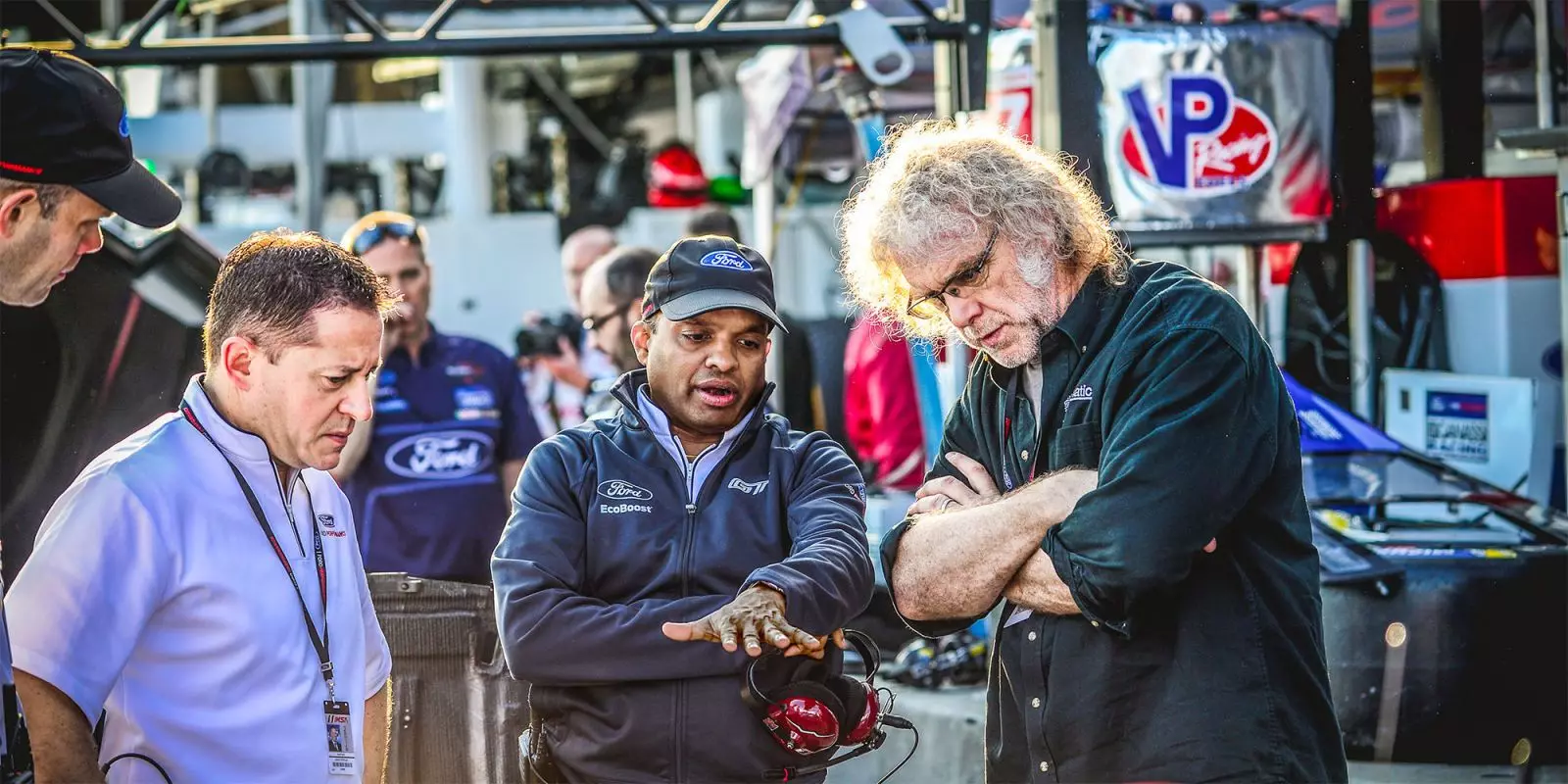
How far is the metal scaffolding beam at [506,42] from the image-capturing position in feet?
19.6

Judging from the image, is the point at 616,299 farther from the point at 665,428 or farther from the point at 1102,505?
the point at 1102,505

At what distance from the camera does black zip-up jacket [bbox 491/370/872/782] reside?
2941 mm

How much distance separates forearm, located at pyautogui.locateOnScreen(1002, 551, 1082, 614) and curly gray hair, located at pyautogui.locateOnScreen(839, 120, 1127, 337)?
492 mm

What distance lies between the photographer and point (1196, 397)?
101 inches

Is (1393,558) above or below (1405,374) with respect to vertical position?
below

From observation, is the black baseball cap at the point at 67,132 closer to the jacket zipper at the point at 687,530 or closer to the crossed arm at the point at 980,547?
the jacket zipper at the point at 687,530

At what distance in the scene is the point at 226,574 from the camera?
243 cm

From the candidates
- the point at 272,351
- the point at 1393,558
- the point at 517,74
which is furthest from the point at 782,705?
the point at 517,74

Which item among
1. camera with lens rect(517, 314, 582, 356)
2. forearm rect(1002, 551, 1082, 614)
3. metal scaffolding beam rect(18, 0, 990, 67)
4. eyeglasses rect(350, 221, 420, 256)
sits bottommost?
forearm rect(1002, 551, 1082, 614)

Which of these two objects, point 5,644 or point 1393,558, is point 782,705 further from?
point 1393,558

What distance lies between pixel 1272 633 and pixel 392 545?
3.19 m

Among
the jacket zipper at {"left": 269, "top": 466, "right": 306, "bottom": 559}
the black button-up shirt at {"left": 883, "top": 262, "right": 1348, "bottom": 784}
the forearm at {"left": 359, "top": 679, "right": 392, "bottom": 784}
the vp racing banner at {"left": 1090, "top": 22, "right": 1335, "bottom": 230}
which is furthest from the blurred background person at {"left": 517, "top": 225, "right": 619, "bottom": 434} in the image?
the black button-up shirt at {"left": 883, "top": 262, "right": 1348, "bottom": 784}

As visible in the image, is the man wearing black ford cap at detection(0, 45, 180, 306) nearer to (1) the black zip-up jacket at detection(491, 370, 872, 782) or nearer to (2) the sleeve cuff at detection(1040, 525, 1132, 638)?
(1) the black zip-up jacket at detection(491, 370, 872, 782)

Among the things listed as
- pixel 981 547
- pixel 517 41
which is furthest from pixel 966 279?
pixel 517 41
